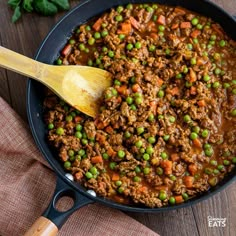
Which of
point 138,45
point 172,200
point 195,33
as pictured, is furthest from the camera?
point 195,33

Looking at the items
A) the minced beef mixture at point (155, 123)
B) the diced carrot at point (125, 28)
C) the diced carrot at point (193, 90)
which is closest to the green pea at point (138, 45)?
the minced beef mixture at point (155, 123)

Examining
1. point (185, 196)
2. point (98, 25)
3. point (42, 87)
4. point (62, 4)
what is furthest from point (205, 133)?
point (62, 4)

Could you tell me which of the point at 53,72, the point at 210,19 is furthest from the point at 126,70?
the point at 210,19

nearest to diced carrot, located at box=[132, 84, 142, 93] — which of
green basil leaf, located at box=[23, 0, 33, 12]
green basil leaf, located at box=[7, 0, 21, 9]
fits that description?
green basil leaf, located at box=[23, 0, 33, 12]

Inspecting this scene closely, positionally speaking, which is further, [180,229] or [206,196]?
[180,229]

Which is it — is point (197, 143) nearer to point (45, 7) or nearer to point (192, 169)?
point (192, 169)

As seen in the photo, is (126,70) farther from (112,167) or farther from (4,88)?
(4,88)

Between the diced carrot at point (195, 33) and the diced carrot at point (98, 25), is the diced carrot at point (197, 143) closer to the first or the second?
the diced carrot at point (195, 33)
